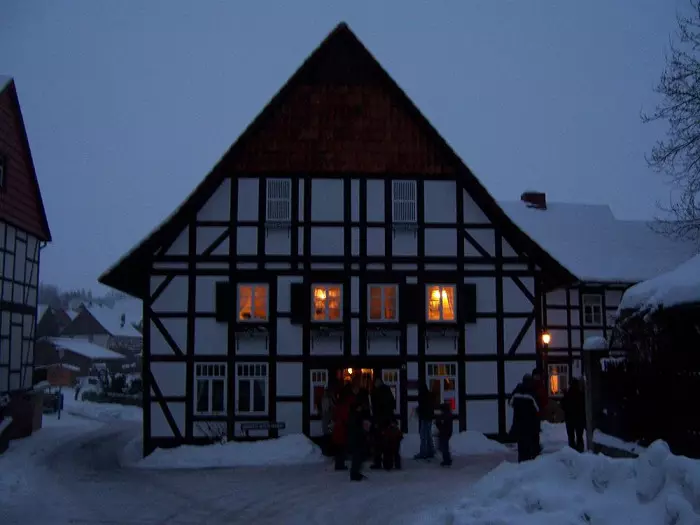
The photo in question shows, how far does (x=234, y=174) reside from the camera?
66.5 ft

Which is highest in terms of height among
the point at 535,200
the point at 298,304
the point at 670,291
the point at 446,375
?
the point at 535,200

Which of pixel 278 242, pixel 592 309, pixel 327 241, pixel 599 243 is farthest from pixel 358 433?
pixel 599 243

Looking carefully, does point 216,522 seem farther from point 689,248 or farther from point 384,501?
point 689,248

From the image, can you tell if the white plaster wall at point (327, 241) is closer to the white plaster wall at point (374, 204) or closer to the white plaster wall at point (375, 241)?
the white plaster wall at point (375, 241)

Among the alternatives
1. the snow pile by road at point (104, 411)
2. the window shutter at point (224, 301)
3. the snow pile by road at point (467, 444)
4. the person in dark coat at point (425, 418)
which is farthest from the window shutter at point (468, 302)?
the snow pile by road at point (104, 411)

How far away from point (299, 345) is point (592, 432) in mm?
8847

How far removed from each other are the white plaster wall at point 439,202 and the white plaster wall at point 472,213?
0.97 feet

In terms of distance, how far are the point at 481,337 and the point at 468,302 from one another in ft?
3.44

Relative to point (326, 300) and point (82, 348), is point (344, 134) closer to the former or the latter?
point (326, 300)

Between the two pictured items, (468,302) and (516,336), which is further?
(516,336)

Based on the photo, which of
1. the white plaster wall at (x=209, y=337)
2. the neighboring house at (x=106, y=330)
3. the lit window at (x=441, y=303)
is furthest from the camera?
the neighboring house at (x=106, y=330)

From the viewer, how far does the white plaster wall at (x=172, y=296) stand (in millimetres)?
19812

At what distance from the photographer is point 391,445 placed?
15.4 m

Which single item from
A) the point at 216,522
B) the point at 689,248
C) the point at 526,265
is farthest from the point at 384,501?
the point at 689,248
